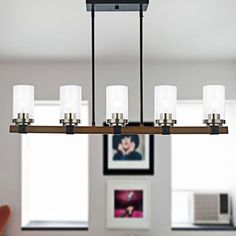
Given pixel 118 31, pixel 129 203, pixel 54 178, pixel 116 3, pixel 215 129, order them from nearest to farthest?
1. pixel 116 3
2. pixel 215 129
3. pixel 118 31
4. pixel 129 203
5. pixel 54 178

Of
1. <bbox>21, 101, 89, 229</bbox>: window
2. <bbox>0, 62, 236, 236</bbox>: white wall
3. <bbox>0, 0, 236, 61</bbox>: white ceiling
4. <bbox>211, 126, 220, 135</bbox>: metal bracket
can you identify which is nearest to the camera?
<bbox>211, 126, 220, 135</bbox>: metal bracket

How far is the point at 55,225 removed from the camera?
491 centimetres

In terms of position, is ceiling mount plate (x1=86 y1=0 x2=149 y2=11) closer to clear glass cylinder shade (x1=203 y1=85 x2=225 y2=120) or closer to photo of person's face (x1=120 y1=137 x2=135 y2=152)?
clear glass cylinder shade (x1=203 y1=85 x2=225 y2=120)

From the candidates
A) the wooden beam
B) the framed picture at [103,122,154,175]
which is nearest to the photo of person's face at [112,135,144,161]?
the framed picture at [103,122,154,175]

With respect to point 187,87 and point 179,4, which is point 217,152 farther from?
point 179,4

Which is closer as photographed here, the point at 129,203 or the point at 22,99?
the point at 22,99

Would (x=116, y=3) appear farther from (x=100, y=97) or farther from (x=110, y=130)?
(x=100, y=97)

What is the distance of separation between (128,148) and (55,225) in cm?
114

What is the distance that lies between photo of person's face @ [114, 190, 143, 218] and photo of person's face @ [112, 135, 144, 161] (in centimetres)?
36

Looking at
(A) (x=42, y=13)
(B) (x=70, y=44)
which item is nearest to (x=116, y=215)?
(B) (x=70, y=44)

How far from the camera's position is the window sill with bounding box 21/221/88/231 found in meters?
4.80

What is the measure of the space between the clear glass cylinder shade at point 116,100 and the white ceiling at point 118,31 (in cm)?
79

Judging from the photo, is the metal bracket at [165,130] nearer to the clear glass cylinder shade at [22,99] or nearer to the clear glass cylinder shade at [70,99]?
the clear glass cylinder shade at [70,99]

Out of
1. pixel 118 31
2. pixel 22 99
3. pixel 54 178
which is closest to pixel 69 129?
pixel 22 99
